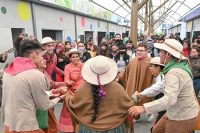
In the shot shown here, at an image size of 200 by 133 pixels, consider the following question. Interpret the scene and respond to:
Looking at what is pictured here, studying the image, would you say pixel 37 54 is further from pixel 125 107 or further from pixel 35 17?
pixel 35 17

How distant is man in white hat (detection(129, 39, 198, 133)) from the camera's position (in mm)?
2121

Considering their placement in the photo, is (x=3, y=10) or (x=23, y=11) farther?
(x=23, y=11)

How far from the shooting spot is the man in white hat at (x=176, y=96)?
2121mm

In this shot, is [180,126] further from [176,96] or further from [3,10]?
[3,10]

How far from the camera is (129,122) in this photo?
7.64 feet

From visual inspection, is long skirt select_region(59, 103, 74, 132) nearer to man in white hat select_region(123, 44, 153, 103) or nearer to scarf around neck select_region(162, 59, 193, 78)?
man in white hat select_region(123, 44, 153, 103)

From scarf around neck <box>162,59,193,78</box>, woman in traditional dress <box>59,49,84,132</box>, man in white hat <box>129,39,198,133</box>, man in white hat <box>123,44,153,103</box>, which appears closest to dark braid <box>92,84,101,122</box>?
man in white hat <box>129,39,198,133</box>

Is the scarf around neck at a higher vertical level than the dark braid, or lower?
higher

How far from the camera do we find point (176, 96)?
2180mm

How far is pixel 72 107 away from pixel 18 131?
0.53 m

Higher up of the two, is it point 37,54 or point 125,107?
point 37,54

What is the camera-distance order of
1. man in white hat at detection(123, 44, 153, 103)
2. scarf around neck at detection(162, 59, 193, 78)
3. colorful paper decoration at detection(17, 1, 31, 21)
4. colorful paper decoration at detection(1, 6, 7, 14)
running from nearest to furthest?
scarf around neck at detection(162, 59, 193, 78) → man in white hat at detection(123, 44, 153, 103) → colorful paper decoration at detection(1, 6, 7, 14) → colorful paper decoration at detection(17, 1, 31, 21)

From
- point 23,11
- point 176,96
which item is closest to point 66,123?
point 176,96

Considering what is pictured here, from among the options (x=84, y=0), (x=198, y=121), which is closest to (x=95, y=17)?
(x=84, y=0)
